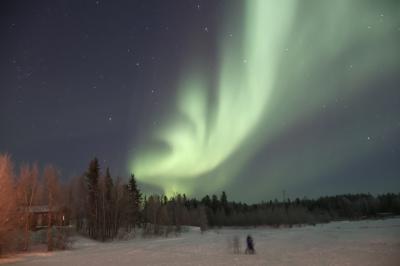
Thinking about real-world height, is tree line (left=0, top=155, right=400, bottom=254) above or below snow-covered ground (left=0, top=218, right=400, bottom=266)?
above

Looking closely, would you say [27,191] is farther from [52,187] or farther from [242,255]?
[242,255]

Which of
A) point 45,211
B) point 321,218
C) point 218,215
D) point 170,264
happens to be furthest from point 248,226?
point 170,264

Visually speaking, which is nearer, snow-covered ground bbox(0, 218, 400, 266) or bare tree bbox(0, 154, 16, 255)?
snow-covered ground bbox(0, 218, 400, 266)

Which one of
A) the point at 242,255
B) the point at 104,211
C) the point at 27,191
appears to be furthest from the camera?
the point at 104,211

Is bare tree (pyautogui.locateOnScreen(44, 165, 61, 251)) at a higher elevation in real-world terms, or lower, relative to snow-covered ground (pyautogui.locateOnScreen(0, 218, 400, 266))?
higher

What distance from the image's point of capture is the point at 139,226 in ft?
353

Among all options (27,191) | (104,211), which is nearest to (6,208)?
(27,191)

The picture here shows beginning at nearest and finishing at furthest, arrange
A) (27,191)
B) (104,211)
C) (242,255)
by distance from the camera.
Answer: (242,255)
(27,191)
(104,211)

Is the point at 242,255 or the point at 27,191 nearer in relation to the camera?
the point at 242,255

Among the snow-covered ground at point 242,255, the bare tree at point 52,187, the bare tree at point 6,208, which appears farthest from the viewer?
the bare tree at point 52,187

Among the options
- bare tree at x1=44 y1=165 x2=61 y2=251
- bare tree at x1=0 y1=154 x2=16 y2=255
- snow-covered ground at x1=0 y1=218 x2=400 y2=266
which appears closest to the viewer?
snow-covered ground at x1=0 y1=218 x2=400 y2=266

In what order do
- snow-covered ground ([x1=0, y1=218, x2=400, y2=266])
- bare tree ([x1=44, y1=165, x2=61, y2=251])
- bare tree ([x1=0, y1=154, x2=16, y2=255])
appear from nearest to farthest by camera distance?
snow-covered ground ([x1=0, y1=218, x2=400, y2=266]) → bare tree ([x1=0, y1=154, x2=16, y2=255]) → bare tree ([x1=44, y1=165, x2=61, y2=251])

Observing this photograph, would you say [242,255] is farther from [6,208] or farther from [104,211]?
[104,211]

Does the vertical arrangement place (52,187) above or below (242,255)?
above
